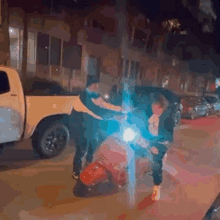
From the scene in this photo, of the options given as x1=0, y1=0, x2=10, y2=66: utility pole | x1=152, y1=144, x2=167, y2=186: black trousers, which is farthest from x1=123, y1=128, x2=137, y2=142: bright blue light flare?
x1=0, y1=0, x2=10, y2=66: utility pole

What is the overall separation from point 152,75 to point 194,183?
52.7 feet

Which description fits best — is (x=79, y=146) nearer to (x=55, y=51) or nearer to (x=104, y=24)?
(x=55, y=51)

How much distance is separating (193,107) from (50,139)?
910 centimetres

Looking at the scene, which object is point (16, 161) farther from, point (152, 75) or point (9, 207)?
point (152, 75)

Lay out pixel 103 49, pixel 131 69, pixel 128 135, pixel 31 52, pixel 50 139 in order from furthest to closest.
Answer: pixel 131 69, pixel 103 49, pixel 31 52, pixel 50 139, pixel 128 135

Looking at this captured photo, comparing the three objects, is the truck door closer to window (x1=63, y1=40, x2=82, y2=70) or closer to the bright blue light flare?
the bright blue light flare

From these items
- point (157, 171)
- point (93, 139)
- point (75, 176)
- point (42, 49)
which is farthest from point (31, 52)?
point (157, 171)

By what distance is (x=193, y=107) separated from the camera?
11352 millimetres

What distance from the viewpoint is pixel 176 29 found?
19.6 metres

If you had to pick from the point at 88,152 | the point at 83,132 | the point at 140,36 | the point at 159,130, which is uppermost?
the point at 140,36

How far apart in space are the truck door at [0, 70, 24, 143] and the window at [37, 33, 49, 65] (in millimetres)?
6882

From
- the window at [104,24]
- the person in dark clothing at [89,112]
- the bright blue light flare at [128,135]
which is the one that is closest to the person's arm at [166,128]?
the bright blue light flare at [128,135]

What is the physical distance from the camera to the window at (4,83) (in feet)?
11.9

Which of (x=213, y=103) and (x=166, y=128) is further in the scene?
(x=213, y=103)
